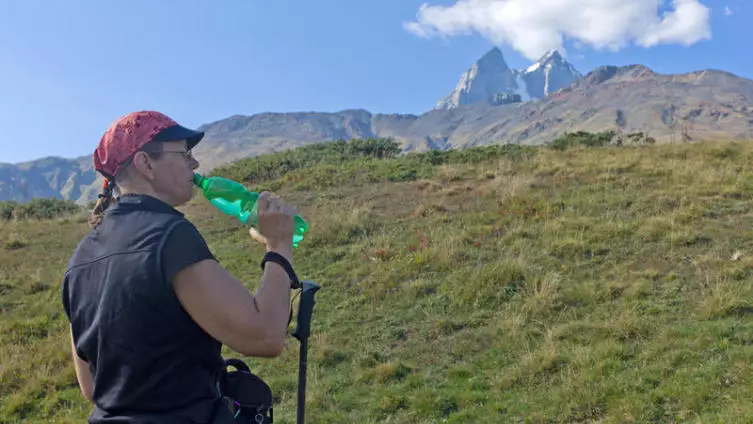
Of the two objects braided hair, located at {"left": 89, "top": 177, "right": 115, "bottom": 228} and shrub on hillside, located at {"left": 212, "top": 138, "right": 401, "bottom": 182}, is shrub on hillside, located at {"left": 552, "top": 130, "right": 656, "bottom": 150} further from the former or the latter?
braided hair, located at {"left": 89, "top": 177, "right": 115, "bottom": 228}

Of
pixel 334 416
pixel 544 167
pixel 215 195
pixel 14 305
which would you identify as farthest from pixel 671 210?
pixel 14 305

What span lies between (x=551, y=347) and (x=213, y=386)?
13.4 ft

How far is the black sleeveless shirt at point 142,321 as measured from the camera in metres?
1.55

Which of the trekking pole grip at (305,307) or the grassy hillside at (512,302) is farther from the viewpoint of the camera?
the grassy hillside at (512,302)

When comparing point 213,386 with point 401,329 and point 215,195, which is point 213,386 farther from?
point 401,329

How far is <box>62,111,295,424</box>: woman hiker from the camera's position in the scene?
5.07 ft

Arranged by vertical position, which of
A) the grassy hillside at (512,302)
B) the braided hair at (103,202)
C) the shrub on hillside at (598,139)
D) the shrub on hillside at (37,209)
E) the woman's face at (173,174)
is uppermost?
the shrub on hillside at (598,139)

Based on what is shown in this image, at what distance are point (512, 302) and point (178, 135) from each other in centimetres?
532

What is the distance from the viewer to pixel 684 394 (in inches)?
157

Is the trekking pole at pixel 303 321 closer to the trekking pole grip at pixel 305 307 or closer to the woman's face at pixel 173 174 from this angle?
the trekking pole grip at pixel 305 307

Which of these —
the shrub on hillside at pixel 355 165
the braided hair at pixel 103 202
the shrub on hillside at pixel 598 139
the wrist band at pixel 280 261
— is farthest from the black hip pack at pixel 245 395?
the shrub on hillside at pixel 598 139

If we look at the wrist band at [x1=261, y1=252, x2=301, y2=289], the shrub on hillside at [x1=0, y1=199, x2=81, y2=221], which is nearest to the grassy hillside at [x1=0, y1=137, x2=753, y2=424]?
the wrist band at [x1=261, y1=252, x2=301, y2=289]

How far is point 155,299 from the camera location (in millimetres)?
1539

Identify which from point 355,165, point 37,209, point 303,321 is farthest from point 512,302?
point 37,209
